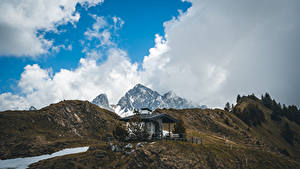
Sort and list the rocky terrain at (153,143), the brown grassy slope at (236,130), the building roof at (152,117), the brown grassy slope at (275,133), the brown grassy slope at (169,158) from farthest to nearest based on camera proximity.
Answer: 1. the brown grassy slope at (275,133)
2. the brown grassy slope at (236,130)
3. the building roof at (152,117)
4. the rocky terrain at (153,143)
5. the brown grassy slope at (169,158)

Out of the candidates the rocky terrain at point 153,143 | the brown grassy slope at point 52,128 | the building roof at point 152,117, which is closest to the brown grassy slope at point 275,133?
the rocky terrain at point 153,143

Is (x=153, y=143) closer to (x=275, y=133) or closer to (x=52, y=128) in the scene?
(x=52, y=128)

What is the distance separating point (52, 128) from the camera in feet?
296

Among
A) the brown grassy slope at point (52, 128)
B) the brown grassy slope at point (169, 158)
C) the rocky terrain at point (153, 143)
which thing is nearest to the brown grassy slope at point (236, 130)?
the rocky terrain at point (153, 143)

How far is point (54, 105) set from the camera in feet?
355

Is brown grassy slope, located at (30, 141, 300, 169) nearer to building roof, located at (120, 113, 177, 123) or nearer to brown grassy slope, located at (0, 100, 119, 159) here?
building roof, located at (120, 113, 177, 123)

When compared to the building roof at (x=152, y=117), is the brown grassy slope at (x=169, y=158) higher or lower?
lower

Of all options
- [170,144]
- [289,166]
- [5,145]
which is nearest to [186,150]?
[170,144]

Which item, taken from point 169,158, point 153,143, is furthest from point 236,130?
point 169,158

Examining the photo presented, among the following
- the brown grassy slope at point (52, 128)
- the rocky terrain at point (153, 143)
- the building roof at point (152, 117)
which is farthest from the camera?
the brown grassy slope at point (52, 128)

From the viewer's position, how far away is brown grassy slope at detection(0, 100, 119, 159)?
70.6 meters

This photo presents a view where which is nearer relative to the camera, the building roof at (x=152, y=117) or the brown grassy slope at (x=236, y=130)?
the building roof at (x=152, y=117)

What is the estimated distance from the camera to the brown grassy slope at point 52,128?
70.6m

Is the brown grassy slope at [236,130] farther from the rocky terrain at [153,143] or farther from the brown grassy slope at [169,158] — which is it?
the brown grassy slope at [169,158]
